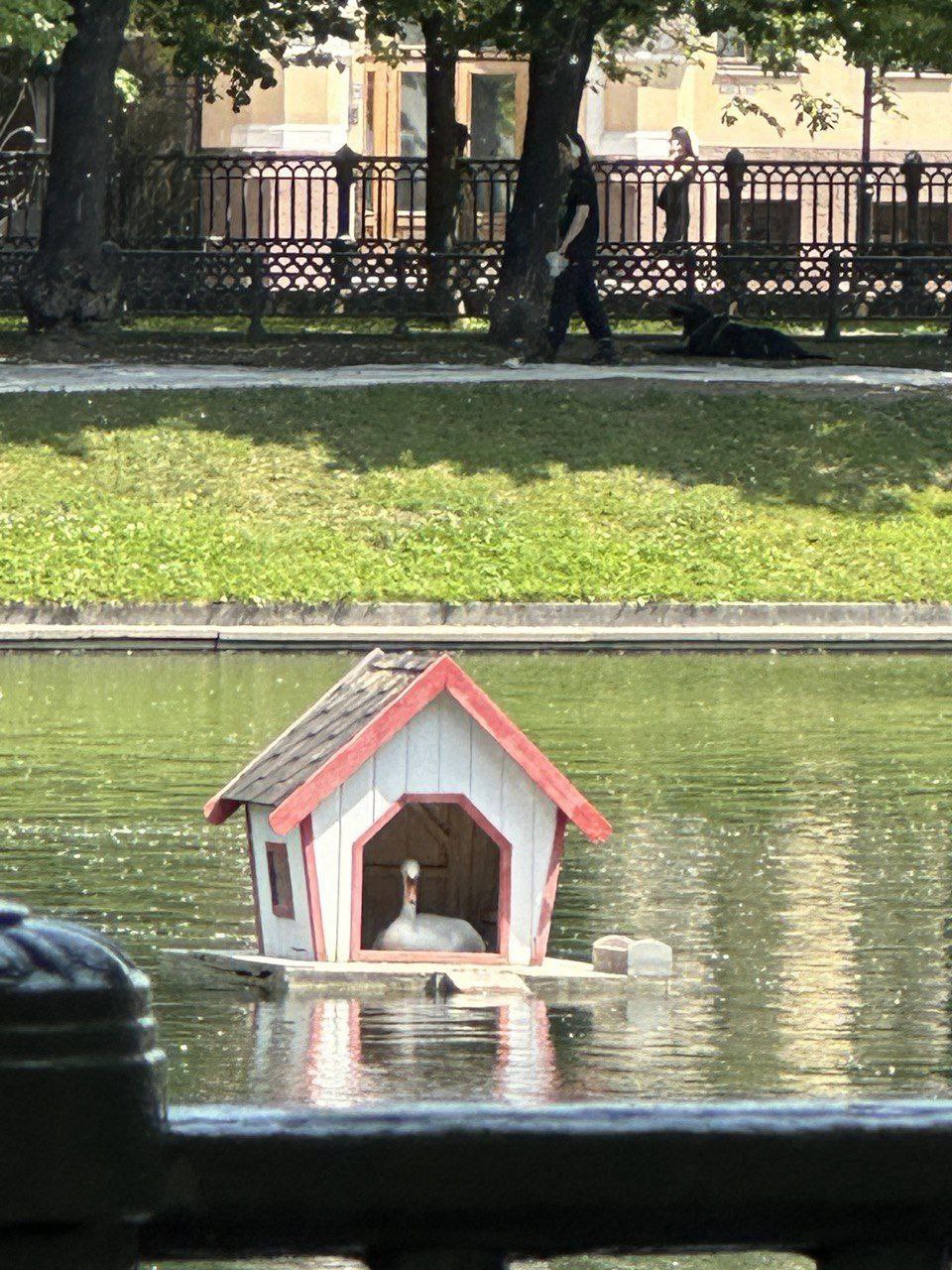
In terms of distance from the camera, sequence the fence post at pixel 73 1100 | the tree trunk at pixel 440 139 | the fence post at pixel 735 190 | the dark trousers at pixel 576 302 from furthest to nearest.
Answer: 1. the tree trunk at pixel 440 139
2. the fence post at pixel 735 190
3. the dark trousers at pixel 576 302
4. the fence post at pixel 73 1100

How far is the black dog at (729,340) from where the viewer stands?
87.2 ft

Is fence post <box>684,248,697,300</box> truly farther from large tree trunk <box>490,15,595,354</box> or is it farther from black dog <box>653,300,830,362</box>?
large tree trunk <box>490,15,595,354</box>

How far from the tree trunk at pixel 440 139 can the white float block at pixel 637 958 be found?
20327 mm

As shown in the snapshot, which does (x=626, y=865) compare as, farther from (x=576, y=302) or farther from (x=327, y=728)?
(x=576, y=302)

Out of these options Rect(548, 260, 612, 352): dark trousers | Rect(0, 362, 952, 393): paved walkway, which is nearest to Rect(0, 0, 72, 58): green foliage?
Rect(0, 362, 952, 393): paved walkway

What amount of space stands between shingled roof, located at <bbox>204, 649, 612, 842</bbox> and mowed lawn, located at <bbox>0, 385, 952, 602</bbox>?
9522 mm

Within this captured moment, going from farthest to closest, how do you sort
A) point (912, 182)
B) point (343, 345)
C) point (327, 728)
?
point (912, 182), point (343, 345), point (327, 728)

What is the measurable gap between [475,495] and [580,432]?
1641 mm

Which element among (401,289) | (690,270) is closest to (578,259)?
(401,289)

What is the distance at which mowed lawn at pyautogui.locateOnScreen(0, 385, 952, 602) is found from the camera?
63.3 ft

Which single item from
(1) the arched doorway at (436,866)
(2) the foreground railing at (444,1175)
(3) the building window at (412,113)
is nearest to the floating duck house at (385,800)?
(1) the arched doorway at (436,866)

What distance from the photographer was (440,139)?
3195 centimetres

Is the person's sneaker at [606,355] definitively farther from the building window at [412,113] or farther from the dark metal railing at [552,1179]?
the building window at [412,113]

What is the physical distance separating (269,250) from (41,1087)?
27.1 metres
